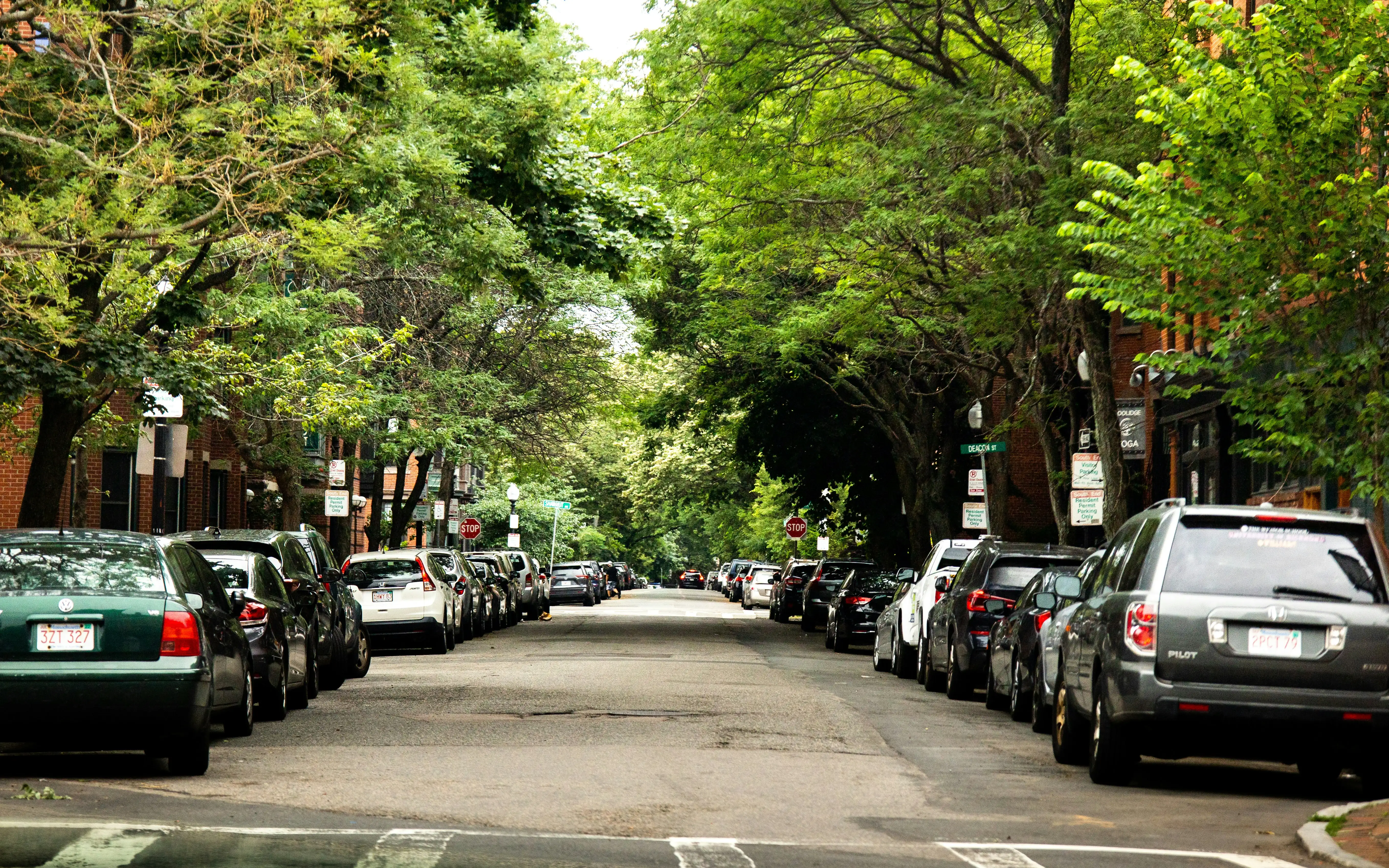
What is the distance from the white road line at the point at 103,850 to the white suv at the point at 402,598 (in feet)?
61.3

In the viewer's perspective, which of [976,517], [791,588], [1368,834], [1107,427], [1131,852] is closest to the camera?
[1131,852]

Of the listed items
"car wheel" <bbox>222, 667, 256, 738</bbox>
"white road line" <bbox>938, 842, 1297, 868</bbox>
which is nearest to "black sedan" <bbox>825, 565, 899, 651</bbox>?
"car wheel" <bbox>222, 667, 256, 738</bbox>

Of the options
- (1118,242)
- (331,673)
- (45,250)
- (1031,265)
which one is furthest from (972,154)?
(45,250)

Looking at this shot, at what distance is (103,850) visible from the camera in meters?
7.98

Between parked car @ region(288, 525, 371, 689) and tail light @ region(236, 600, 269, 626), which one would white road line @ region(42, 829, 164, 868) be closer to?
tail light @ region(236, 600, 269, 626)

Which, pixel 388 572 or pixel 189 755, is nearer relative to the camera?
pixel 189 755

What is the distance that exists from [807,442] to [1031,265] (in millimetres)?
19971

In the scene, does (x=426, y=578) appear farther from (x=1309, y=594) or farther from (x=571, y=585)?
(x=571, y=585)

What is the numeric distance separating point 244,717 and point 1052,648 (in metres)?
6.40

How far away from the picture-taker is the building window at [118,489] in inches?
1427

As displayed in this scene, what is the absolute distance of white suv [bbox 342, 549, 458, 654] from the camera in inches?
1078

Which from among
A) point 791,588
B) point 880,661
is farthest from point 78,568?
point 791,588

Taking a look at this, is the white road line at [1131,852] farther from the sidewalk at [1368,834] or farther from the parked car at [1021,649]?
the parked car at [1021,649]

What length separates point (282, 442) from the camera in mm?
34375
